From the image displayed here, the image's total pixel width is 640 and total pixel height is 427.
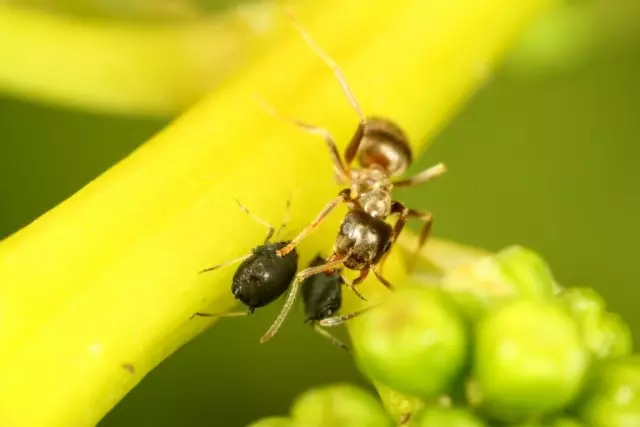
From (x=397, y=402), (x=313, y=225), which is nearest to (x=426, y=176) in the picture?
(x=313, y=225)

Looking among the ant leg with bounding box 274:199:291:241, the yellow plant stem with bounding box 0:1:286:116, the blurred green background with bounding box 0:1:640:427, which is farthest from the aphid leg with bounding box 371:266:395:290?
the yellow plant stem with bounding box 0:1:286:116

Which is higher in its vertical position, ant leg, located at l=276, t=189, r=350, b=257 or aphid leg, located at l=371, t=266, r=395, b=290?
ant leg, located at l=276, t=189, r=350, b=257

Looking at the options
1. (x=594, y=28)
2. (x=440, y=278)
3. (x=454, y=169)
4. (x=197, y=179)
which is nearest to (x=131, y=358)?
(x=197, y=179)

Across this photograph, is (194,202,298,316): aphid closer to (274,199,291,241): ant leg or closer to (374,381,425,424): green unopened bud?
(274,199,291,241): ant leg

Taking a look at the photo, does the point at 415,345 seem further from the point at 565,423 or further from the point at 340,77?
the point at 340,77

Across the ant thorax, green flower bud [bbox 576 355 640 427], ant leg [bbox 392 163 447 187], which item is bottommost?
ant leg [bbox 392 163 447 187]

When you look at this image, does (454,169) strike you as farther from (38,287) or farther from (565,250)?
(38,287)
